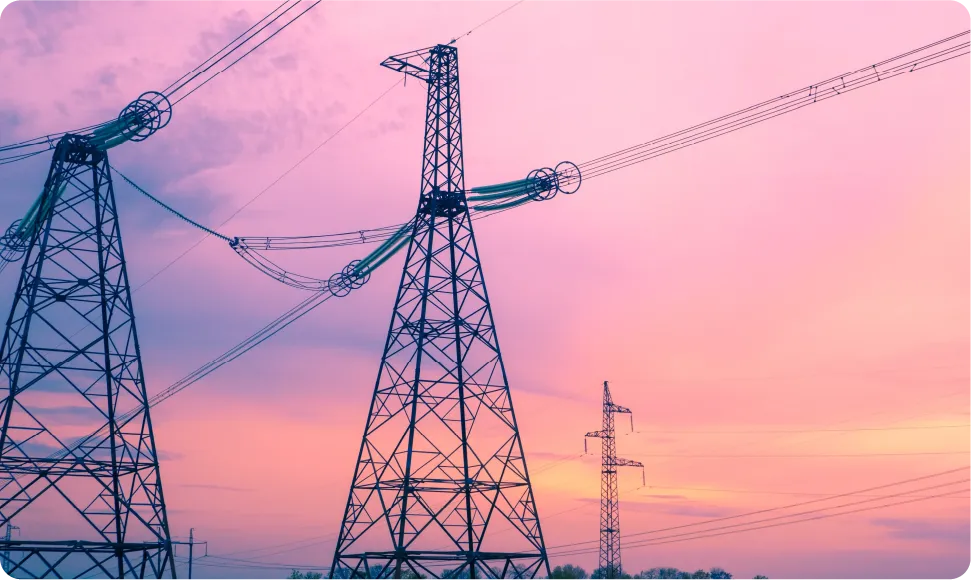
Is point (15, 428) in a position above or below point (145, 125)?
below

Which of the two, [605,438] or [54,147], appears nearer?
[54,147]

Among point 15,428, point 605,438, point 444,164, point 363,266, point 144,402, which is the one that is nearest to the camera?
point 15,428

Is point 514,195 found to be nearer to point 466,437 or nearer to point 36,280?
point 466,437

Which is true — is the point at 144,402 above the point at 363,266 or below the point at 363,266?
below

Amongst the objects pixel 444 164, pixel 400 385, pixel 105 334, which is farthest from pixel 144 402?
pixel 444 164

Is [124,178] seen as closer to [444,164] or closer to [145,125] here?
[145,125]

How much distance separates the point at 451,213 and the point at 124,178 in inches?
642

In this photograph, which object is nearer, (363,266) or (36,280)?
(36,280)

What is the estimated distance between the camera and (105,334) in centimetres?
4400

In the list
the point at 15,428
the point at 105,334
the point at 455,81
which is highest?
the point at 455,81

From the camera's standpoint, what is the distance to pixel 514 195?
47.8 metres

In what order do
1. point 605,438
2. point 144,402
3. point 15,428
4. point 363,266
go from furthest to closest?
point 605,438 → point 363,266 → point 144,402 → point 15,428

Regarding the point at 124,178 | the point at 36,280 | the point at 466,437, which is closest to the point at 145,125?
the point at 124,178

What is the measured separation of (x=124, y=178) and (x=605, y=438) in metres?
46.1
